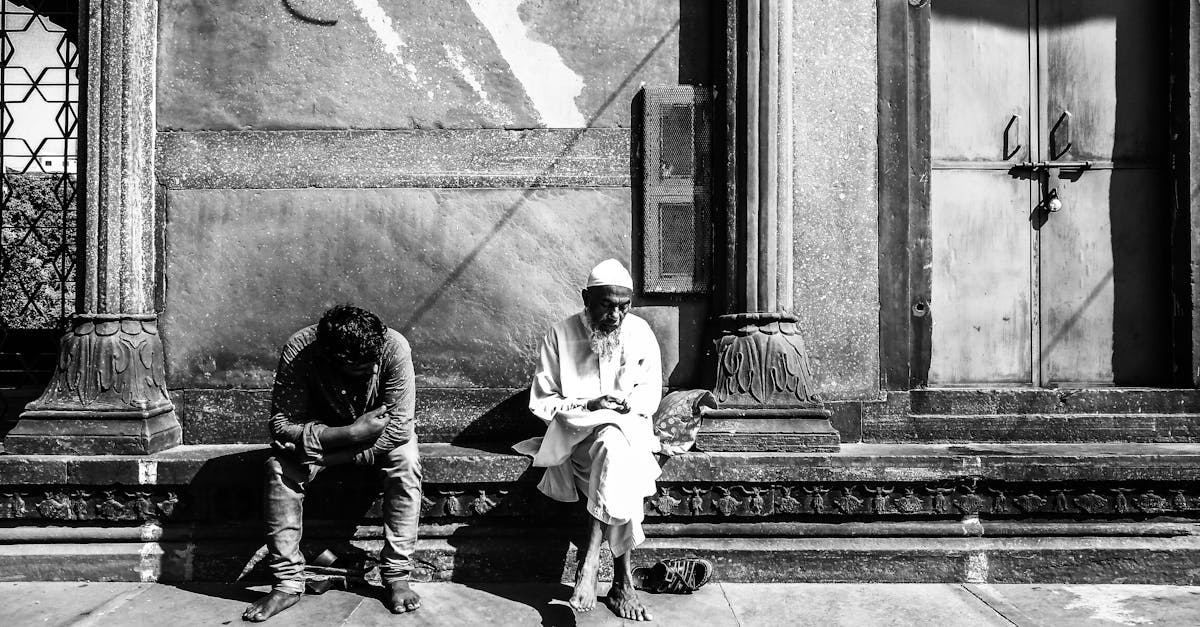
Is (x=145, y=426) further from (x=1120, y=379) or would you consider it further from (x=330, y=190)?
(x=1120, y=379)

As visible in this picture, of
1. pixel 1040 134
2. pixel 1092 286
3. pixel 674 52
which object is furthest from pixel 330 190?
pixel 1092 286

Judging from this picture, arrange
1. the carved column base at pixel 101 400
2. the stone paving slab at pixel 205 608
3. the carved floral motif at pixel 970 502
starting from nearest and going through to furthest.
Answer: the stone paving slab at pixel 205 608, the carved floral motif at pixel 970 502, the carved column base at pixel 101 400

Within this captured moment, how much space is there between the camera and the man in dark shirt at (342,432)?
142 inches

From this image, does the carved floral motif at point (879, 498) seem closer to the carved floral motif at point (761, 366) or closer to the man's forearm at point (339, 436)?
the carved floral motif at point (761, 366)

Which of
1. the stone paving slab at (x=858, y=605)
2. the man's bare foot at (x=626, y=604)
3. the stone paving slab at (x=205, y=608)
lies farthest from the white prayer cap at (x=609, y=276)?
the stone paving slab at (x=205, y=608)

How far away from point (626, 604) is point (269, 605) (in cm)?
153

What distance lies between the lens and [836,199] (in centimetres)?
463

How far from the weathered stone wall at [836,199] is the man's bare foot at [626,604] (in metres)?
1.72

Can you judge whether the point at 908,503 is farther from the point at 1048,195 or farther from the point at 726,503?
the point at 1048,195

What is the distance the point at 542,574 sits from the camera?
404 centimetres

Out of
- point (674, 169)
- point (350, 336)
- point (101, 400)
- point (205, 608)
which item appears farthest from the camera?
point (674, 169)

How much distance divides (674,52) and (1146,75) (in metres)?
2.78

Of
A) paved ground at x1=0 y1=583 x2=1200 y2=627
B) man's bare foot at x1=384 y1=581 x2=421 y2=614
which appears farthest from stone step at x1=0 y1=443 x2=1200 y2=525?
man's bare foot at x1=384 y1=581 x2=421 y2=614

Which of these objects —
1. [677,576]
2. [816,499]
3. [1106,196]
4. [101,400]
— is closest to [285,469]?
[101,400]
